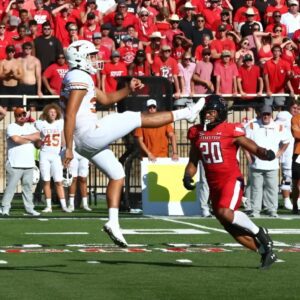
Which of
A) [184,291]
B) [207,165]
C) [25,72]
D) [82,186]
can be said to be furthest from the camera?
[25,72]

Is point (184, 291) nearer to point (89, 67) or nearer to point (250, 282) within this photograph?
point (250, 282)

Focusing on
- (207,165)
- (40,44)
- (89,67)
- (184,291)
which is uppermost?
(40,44)

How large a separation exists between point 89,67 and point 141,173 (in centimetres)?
881

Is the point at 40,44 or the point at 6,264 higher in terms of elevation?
the point at 40,44

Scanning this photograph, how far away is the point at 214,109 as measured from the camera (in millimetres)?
13227

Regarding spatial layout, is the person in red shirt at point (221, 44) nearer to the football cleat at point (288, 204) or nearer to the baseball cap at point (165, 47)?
the baseball cap at point (165, 47)

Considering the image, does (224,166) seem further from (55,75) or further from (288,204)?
(55,75)

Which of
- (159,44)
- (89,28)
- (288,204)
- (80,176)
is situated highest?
(89,28)

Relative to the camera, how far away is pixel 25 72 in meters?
25.8

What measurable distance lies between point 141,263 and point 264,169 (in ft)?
26.7

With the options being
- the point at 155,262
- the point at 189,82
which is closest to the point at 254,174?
the point at 189,82

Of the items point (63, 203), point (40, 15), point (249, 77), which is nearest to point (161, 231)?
point (63, 203)

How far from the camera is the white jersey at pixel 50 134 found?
22578 millimetres

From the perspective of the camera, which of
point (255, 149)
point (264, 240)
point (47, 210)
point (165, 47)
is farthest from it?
point (165, 47)
